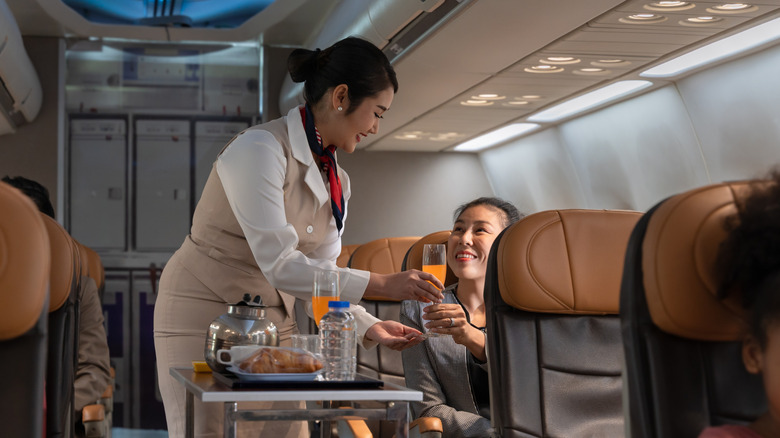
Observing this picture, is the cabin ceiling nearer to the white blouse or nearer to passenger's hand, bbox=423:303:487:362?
passenger's hand, bbox=423:303:487:362

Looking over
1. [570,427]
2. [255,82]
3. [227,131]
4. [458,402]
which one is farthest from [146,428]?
[570,427]

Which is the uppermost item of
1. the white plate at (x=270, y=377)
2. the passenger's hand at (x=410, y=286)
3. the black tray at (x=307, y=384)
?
the passenger's hand at (x=410, y=286)

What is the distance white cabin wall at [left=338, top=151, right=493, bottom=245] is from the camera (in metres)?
8.61

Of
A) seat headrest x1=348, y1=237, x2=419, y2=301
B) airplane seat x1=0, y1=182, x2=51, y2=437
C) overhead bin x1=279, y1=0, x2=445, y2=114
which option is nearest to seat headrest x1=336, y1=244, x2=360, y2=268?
seat headrest x1=348, y1=237, x2=419, y2=301

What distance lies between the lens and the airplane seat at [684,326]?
1.54 meters

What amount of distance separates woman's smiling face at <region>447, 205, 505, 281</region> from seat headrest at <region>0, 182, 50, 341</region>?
2.08 m

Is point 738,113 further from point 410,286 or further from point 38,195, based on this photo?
point 38,195

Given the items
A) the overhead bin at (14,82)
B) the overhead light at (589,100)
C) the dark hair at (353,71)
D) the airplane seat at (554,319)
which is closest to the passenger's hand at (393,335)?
the airplane seat at (554,319)

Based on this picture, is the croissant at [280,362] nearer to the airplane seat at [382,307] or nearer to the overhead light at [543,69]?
the airplane seat at [382,307]

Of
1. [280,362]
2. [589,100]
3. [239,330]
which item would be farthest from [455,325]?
[589,100]

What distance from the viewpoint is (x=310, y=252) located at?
2.90m

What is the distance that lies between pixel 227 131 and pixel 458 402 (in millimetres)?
5631

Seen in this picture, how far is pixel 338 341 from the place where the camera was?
2201mm

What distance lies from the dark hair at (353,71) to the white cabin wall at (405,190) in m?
5.68
